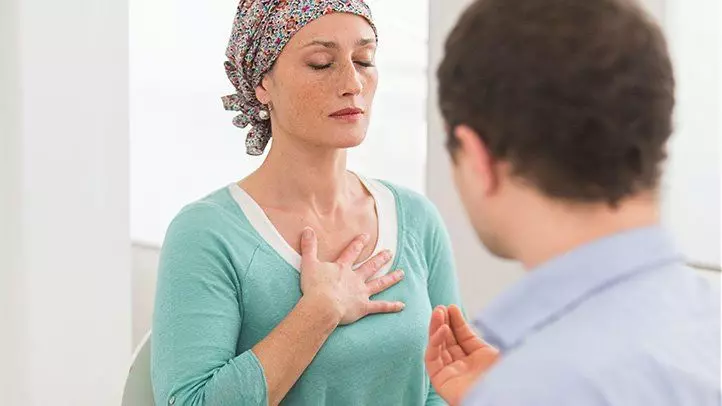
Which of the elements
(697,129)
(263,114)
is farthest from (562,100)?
(697,129)

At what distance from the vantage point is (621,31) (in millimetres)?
996

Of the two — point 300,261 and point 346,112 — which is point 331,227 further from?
point 346,112

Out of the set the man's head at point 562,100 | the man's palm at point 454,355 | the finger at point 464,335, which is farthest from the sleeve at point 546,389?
the finger at point 464,335

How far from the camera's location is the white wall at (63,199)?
2697 mm

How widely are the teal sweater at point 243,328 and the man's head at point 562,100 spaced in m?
0.75

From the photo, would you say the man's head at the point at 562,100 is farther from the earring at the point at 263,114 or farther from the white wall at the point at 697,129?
the white wall at the point at 697,129

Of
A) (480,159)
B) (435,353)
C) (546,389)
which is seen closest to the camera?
(546,389)

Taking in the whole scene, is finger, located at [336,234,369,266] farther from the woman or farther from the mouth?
the mouth

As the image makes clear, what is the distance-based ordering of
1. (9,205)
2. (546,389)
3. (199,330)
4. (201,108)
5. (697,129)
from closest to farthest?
(546,389)
(199,330)
(697,129)
(9,205)
(201,108)

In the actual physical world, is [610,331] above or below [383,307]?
above

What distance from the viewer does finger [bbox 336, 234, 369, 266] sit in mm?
1852

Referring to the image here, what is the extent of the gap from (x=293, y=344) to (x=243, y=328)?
13cm

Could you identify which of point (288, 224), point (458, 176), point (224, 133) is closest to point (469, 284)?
point (224, 133)

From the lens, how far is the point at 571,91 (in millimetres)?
992
